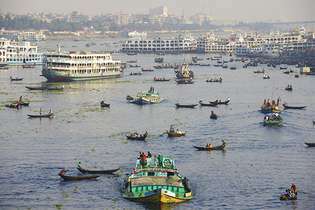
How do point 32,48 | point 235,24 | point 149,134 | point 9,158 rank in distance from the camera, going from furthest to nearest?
1. point 235,24
2. point 32,48
3. point 149,134
4. point 9,158

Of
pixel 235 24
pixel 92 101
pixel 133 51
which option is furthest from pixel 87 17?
pixel 92 101

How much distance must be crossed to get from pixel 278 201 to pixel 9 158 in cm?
864

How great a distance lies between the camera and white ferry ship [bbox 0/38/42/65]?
66.1 meters

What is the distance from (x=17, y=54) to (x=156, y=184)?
50016mm

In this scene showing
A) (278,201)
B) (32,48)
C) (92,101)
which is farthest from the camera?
(32,48)

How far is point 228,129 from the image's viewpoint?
2912 centimetres

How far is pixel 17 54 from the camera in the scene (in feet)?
220

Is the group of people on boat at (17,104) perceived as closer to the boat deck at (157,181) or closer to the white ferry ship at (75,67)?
the white ferry ship at (75,67)

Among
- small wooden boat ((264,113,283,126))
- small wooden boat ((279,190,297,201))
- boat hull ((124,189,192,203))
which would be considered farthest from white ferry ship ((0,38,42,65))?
small wooden boat ((279,190,297,201))

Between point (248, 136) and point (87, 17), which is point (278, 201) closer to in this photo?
point (248, 136)

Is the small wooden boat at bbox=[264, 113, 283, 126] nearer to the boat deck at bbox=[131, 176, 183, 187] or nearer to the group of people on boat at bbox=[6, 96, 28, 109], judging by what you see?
the boat deck at bbox=[131, 176, 183, 187]

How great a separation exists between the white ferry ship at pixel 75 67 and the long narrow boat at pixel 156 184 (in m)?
29.5

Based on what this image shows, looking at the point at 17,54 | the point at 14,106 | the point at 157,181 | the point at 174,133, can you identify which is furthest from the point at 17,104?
the point at 17,54

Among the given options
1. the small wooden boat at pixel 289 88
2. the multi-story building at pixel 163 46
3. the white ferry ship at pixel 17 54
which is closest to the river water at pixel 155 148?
the small wooden boat at pixel 289 88
